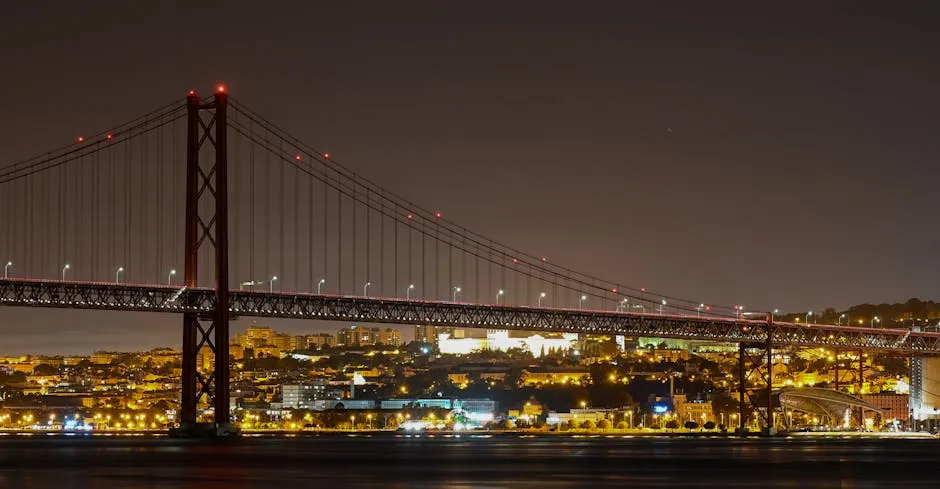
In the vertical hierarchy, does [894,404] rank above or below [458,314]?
below

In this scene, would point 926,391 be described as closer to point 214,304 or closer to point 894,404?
point 894,404

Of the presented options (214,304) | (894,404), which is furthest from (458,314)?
(894,404)

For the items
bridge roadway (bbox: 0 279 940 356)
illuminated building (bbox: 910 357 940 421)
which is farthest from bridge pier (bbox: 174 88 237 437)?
illuminated building (bbox: 910 357 940 421)

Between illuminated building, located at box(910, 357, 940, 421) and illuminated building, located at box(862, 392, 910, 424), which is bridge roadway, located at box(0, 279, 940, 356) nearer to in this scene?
illuminated building, located at box(910, 357, 940, 421)

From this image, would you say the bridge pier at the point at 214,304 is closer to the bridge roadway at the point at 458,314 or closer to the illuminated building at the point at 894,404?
the bridge roadway at the point at 458,314

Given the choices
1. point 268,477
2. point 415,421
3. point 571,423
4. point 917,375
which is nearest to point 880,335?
point 917,375

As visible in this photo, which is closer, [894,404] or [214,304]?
[214,304]
